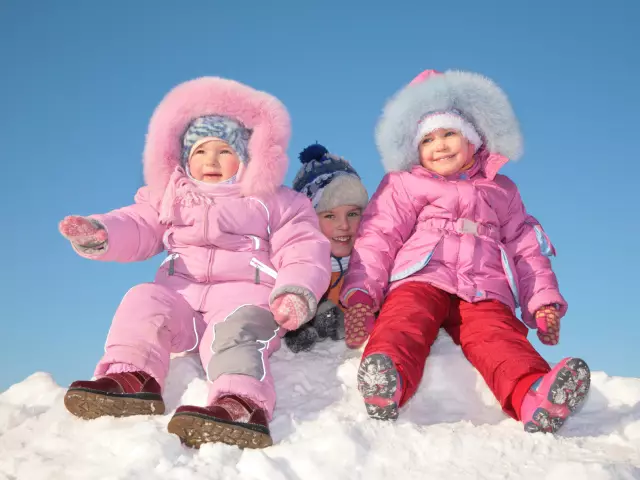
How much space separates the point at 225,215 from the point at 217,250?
0.78 ft

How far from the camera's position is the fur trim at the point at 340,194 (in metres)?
4.92

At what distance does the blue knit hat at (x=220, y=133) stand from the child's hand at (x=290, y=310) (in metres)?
1.26

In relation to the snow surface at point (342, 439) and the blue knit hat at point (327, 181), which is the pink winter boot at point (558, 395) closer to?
the snow surface at point (342, 439)

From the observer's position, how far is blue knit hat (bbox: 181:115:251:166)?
420 centimetres

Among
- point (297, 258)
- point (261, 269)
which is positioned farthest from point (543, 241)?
point (261, 269)

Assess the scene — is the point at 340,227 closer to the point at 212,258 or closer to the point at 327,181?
the point at 327,181

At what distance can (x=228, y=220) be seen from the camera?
12.7 ft

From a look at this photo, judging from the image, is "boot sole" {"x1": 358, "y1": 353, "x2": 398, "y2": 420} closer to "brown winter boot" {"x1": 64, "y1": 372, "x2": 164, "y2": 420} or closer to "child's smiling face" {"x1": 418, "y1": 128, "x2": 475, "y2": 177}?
"brown winter boot" {"x1": 64, "y1": 372, "x2": 164, "y2": 420}

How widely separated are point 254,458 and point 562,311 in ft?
8.70

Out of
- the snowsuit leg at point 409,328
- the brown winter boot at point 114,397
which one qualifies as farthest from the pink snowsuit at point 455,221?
the brown winter boot at point 114,397

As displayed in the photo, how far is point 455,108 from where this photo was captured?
471 cm

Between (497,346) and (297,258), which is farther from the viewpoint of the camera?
(297,258)

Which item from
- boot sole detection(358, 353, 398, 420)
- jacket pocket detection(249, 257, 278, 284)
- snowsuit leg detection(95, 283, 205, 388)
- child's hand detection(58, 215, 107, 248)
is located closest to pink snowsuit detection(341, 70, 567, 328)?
jacket pocket detection(249, 257, 278, 284)

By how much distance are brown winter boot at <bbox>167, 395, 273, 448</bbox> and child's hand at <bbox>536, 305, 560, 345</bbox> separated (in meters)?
2.27
